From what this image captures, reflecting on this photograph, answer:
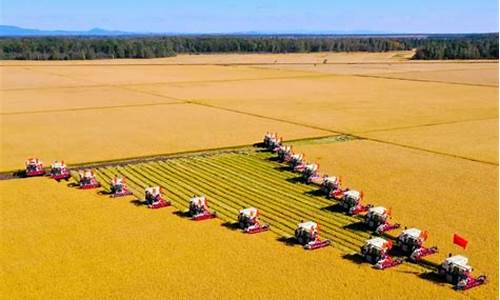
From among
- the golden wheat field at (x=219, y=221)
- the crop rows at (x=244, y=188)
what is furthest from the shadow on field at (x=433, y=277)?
the crop rows at (x=244, y=188)

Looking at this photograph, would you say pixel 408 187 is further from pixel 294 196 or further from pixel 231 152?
pixel 231 152

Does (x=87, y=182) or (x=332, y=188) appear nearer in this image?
(x=332, y=188)

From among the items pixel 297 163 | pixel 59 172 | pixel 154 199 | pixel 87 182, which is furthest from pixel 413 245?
pixel 59 172

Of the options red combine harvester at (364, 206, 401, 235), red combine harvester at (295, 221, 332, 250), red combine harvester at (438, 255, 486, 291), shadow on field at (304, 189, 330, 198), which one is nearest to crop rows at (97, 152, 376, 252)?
shadow on field at (304, 189, 330, 198)

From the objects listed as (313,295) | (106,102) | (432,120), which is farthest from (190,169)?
(106,102)

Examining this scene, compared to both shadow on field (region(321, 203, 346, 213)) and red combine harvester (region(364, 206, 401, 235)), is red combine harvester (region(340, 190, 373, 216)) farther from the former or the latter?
red combine harvester (region(364, 206, 401, 235))

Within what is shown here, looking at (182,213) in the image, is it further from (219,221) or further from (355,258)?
(355,258)
